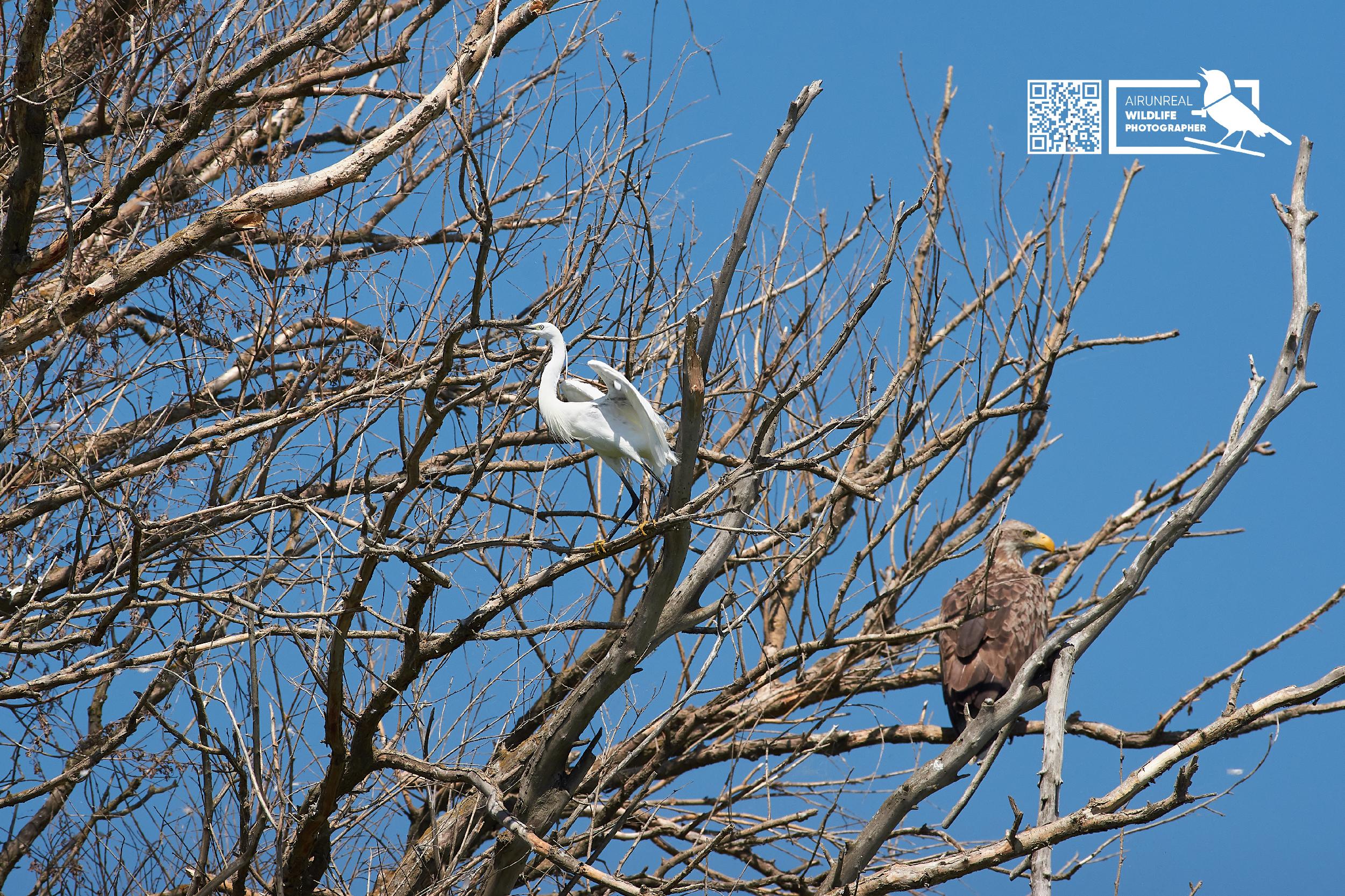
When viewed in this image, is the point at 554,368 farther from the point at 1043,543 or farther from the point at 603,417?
the point at 1043,543

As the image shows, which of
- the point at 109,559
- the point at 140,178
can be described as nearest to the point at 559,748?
the point at 109,559

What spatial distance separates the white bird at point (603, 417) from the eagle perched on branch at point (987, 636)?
1777mm

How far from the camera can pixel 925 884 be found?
12.7ft

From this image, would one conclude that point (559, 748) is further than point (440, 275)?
No

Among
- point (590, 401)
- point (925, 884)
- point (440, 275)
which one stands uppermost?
point (440, 275)

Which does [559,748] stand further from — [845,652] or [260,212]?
[260,212]

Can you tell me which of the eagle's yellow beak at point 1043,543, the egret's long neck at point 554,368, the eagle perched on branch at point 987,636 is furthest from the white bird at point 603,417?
the eagle's yellow beak at point 1043,543

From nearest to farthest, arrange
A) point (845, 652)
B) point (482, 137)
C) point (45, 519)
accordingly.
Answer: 1. point (482, 137)
2. point (45, 519)
3. point (845, 652)

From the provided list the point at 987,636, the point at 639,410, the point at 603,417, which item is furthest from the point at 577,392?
the point at 987,636

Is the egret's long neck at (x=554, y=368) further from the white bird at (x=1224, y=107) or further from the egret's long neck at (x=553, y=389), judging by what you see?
the white bird at (x=1224, y=107)

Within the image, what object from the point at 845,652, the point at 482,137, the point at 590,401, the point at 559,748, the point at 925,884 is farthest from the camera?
the point at 845,652

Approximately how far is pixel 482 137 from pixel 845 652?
9.81 feet

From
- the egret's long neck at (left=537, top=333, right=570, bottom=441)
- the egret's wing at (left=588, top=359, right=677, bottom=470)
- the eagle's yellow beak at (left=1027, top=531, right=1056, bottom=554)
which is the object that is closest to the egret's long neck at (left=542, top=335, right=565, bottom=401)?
the egret's long neck at (left=537, top=333, right=570, bottom=441)

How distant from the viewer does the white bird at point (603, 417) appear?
4535 mm
